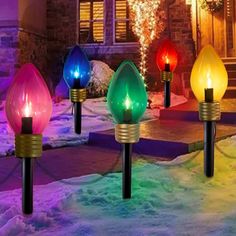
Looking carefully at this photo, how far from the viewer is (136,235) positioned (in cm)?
214

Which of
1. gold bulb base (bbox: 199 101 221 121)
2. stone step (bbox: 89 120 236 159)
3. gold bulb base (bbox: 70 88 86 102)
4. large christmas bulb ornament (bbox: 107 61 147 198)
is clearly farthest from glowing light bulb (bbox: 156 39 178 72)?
large christmas bulb ornament (bbox: 107 61 147 198)

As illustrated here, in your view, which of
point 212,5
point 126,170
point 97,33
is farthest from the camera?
point 97,33

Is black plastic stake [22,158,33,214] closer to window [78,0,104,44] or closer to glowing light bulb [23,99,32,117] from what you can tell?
glowing light bulb [23,99,32,117]

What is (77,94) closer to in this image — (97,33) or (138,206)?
(138,206)

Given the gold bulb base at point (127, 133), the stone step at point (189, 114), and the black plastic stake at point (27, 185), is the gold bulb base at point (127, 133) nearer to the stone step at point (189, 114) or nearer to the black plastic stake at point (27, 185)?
the black plastic stake at point (27, 185)

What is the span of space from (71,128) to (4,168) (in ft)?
6.30

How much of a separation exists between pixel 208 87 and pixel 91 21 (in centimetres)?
925

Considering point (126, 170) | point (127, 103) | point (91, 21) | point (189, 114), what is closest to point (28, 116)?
point (127, 103)

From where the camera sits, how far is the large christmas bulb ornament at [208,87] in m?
3.13

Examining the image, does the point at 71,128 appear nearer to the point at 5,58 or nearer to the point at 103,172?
the point at 103,172

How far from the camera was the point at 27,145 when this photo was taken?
246 cm

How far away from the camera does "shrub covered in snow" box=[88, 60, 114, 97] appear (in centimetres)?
1005

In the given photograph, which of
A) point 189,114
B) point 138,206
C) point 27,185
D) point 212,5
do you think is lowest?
point 138,206

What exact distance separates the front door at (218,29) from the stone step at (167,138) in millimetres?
6226
